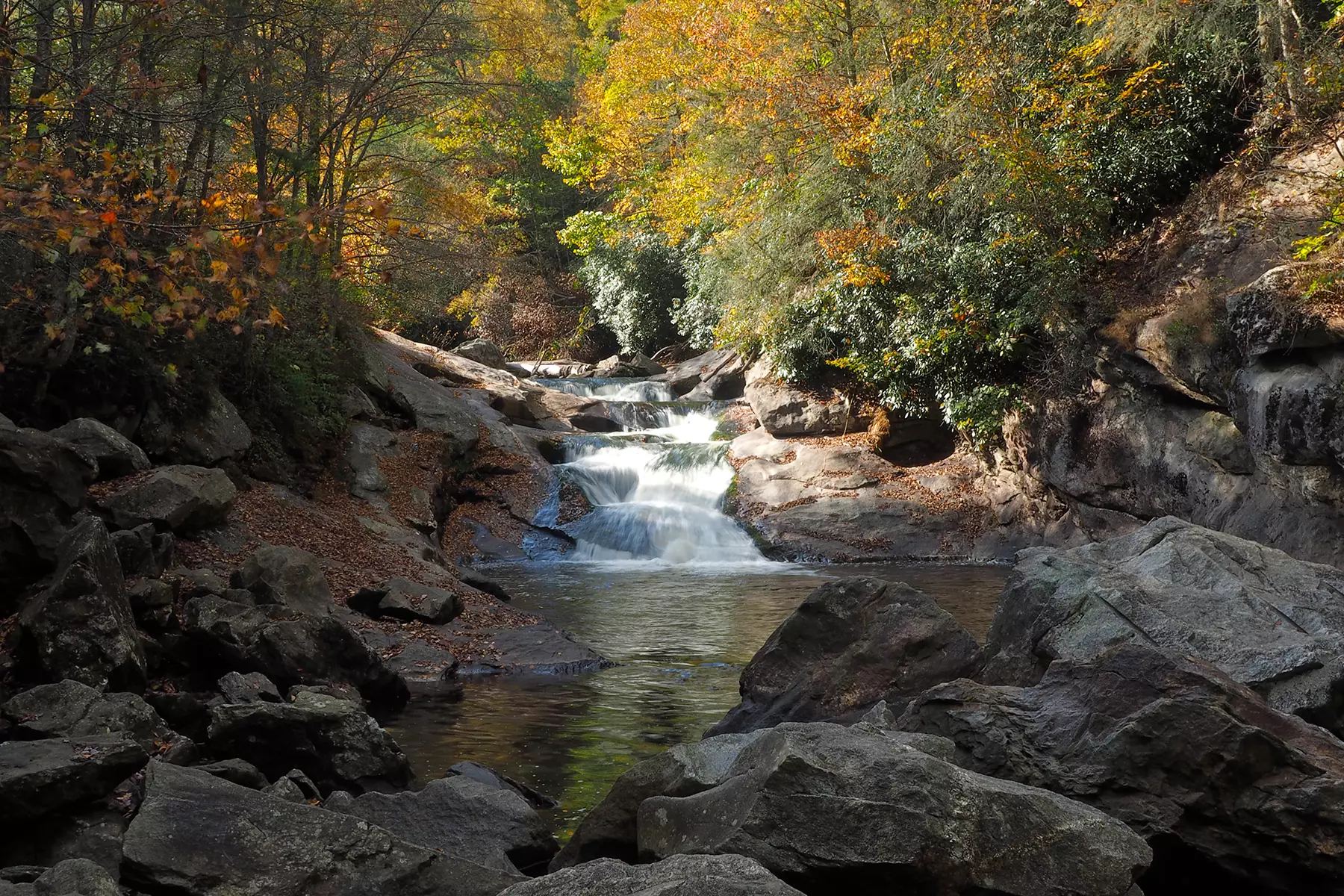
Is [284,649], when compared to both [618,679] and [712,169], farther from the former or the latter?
[712,169]

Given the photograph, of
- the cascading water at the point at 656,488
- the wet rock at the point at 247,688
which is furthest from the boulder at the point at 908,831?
the cascading water at the point at 656,488

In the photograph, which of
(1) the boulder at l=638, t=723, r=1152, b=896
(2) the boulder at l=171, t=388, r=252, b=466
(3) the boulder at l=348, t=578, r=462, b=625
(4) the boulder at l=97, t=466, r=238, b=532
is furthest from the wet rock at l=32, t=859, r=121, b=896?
(2) the boulder at l=171, t=388, r=252, b=466

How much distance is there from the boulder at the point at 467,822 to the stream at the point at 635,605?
19.0 inches

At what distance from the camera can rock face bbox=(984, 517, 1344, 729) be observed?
6.23 meters

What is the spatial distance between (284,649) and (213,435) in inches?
246

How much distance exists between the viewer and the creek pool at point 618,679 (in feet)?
24.8

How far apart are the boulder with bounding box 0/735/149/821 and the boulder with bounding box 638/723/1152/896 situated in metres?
2.93

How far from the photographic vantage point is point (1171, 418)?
52.3 feet

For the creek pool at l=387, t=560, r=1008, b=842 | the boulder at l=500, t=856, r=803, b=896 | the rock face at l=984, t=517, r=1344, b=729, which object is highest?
the rock face at l=984, t=517, r=1344, b=729

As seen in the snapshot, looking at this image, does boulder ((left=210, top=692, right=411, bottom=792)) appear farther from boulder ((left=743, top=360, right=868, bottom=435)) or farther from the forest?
boulder ((left=743, top=360, right=868, bottom=435))

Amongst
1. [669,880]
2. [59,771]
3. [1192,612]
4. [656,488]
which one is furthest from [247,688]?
[656,488]

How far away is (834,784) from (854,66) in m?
22.2

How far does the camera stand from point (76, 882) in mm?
3750

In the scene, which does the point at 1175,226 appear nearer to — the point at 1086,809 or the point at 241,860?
the point at 1086,809
